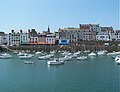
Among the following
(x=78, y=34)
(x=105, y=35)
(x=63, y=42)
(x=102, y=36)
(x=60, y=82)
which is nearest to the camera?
(x=60, y=82)

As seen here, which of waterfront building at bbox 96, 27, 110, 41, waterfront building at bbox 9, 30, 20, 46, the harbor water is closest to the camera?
the harbor water

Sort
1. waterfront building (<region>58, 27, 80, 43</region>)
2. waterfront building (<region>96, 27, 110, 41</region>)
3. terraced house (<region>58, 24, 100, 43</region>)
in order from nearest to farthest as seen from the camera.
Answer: waterfront building (<region>58, 27, 80, 43</region>) → terraced house (<region>58, 24, 100, 43</region>) → waterfront building (<region>96, 27, 110, 41</region>)

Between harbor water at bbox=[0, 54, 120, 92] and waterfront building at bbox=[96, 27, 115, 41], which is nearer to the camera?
harbor water at bbox=[0, 54, 120, 92]

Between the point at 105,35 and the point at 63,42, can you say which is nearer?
the point at 63,42

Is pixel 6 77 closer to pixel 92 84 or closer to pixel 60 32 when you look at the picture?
pixel 92 84

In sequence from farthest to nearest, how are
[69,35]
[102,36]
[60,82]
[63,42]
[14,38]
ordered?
[102,36], [69,35], [14,38], [63,42], [60,82]

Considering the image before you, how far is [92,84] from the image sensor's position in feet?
52.3

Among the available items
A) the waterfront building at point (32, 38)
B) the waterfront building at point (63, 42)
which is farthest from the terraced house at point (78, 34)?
the waterfront building at point (32, 38)

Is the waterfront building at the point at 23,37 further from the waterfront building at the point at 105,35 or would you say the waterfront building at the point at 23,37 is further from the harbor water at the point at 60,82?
the harbor water at the point at 60,82

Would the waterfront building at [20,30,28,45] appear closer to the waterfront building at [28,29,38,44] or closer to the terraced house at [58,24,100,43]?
the waterfront building at [28,29,38,44]

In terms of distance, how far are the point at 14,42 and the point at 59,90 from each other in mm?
40064

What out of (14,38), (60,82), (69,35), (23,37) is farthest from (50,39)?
(60,82)

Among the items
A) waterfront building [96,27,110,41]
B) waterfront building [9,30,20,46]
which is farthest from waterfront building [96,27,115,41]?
waterfront building [9,30,20,46]

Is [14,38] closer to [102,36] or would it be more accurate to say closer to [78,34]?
[78,34]
